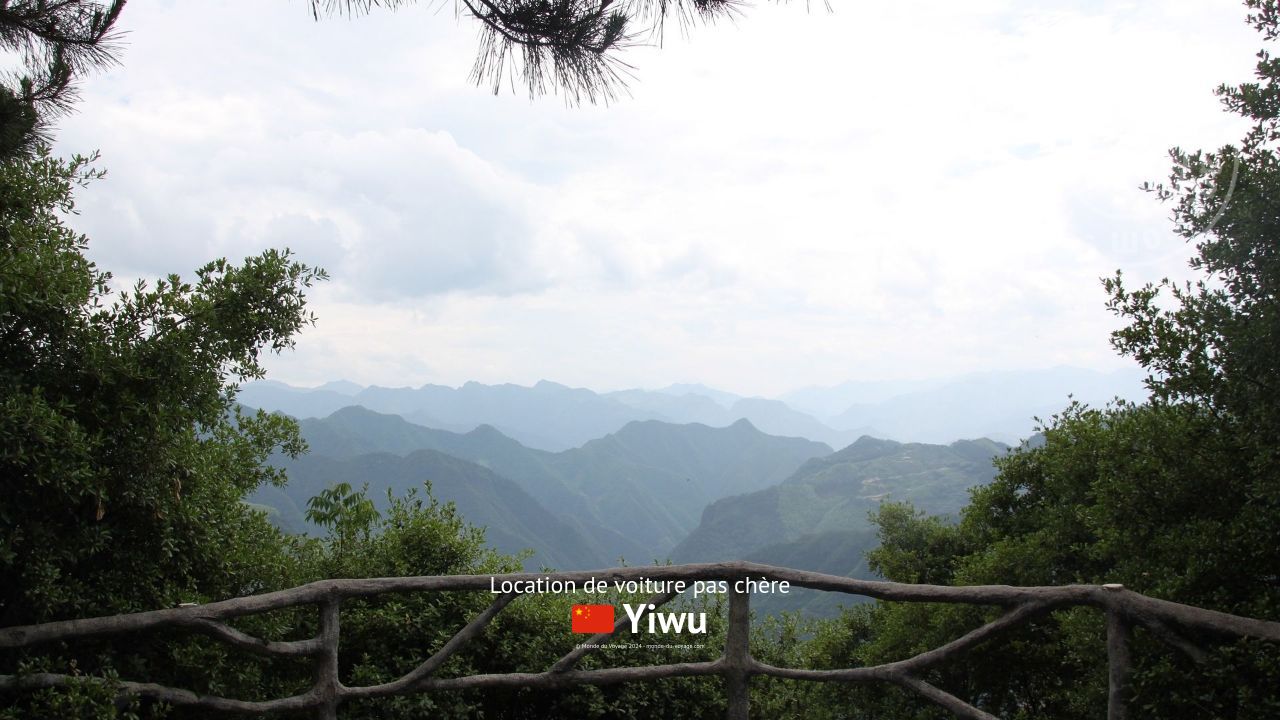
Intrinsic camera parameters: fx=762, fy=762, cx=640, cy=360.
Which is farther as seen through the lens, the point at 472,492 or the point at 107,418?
the point at 472,492

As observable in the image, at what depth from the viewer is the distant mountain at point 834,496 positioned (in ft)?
340

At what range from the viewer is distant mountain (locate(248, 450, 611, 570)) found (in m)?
134

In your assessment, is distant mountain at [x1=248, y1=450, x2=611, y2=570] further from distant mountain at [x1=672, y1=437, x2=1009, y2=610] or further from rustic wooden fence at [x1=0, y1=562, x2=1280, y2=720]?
rustic wooden fence at [x1=0, y1=562, x2=1280, y2=720]

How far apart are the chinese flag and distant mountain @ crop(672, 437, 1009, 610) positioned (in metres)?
91.9

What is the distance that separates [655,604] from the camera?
3119 mm

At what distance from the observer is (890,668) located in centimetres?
300

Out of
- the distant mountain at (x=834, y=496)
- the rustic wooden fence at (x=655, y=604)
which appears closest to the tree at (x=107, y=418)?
the rustic wooden fence at (x=655, y=604)

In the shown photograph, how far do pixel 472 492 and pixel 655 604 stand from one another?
143537 mm

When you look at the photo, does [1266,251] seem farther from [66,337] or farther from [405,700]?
[66,337]

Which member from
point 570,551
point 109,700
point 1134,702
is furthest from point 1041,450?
point 570,551

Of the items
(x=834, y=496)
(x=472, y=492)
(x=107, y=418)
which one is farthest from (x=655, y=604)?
(x=472, y=492)

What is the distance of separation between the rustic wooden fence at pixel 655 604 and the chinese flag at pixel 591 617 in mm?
265

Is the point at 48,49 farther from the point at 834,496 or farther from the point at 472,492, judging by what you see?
the point at 472,492

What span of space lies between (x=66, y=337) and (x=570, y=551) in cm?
14916
